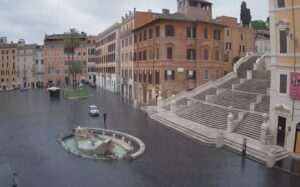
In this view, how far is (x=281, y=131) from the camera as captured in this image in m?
26.4

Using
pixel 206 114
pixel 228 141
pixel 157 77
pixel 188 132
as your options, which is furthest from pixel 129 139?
pixel 157 77

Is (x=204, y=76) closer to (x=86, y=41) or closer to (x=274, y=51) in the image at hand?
(x=274, y=51)

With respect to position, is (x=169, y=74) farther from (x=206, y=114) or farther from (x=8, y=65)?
(x=8, y=65)

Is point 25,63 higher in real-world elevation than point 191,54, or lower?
higher


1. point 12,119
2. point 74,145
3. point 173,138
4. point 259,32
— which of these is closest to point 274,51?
point 173,138

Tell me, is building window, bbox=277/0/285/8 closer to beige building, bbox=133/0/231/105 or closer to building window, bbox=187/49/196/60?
beige building, bbox=133/0/231/105

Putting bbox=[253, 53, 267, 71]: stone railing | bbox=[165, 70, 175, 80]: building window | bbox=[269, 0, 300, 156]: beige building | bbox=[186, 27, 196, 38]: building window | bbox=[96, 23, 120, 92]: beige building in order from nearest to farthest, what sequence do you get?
bbox=[269, 0, 300, 156]: beige building, bbox=[165, 70, 175, 80]: building window, bbox=[186, 27, 196, 38]: building window, bbox=[253, 53, 267, 71]: stone railing, bbox=[96, 23, 120, 92]: beige building

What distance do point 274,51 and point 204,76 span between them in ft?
87.2

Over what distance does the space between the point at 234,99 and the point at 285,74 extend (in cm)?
1292

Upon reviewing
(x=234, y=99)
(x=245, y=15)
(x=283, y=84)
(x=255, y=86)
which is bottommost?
(x=234, y=99)

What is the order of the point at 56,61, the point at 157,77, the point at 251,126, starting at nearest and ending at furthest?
1. the point at 251,126
2. the point at 157,77
3. the point at 56,61

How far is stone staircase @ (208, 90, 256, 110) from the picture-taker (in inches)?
1428

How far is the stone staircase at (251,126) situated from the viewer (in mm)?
29062

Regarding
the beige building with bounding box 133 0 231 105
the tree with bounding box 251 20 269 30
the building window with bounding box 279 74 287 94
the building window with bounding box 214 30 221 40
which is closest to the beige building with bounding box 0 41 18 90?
the beige building with bounding box 133 0 231 105
